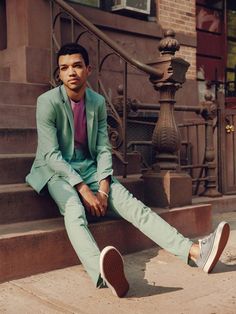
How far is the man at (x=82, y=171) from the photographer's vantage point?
325cm

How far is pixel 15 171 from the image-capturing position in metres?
3.97

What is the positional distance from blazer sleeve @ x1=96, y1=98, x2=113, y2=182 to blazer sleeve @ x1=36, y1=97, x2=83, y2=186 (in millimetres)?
243

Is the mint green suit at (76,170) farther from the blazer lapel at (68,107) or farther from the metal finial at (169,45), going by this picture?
the metal finial at (169,45)

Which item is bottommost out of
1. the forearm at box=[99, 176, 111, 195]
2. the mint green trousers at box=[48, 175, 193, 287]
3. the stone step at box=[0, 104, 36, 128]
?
the mint green trousers at box=[48, 175, 193, 287]

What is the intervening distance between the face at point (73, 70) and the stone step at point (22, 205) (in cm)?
89

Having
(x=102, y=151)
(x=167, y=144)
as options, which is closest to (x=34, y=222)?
(x=102, y=151)

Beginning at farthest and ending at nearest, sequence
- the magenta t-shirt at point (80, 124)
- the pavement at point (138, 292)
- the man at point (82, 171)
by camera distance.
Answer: the magenta t-shirt at point (80, 124), the man at point (82, 171), the pavement at point (138, 292)

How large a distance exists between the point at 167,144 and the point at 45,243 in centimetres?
167

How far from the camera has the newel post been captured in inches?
172

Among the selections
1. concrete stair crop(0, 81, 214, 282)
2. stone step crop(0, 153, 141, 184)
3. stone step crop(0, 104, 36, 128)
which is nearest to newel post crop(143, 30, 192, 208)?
concrete stair crop(0, 81, 214, 282)

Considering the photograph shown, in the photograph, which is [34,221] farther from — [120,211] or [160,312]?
[160,312]

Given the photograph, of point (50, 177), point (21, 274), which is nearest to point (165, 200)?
point (50, 177)

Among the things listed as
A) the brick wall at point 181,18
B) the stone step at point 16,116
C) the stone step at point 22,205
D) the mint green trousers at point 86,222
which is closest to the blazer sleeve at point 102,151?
the mint green trousers at point 86,222

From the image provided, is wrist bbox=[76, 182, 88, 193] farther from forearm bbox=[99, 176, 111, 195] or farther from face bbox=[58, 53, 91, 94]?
face bbox=[58, 53, 91, 94]
